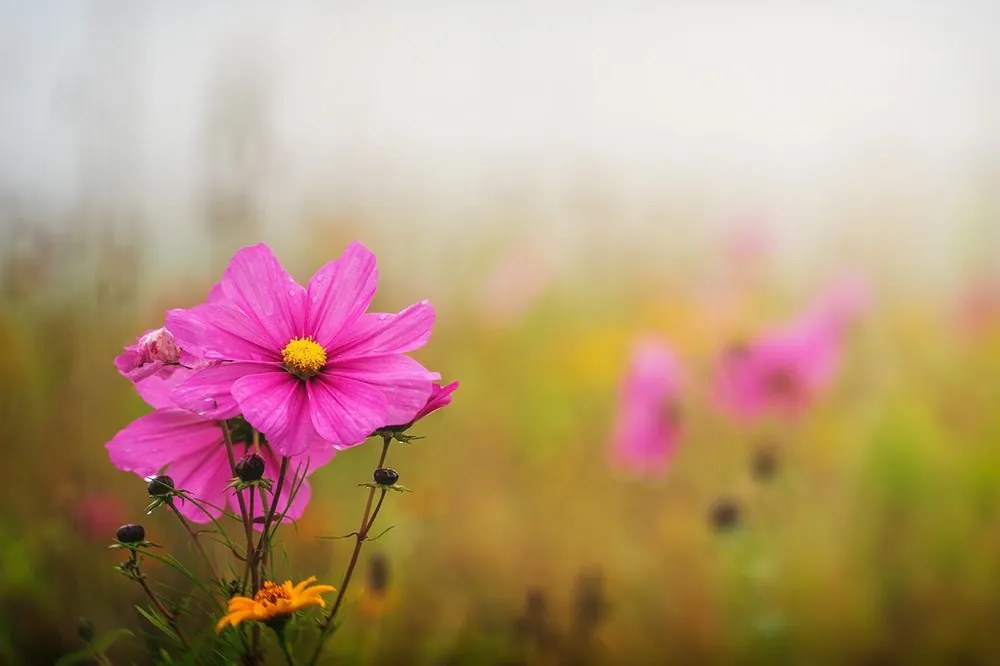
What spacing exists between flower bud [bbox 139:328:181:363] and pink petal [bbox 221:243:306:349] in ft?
0.10

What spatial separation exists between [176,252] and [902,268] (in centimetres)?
90

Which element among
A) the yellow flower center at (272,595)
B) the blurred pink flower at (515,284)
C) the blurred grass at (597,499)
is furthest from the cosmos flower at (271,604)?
the blurred pink flower at (515,284)

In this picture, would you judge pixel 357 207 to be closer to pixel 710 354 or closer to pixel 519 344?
pixel 519 344

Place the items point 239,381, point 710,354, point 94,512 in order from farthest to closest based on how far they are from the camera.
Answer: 1. point 710,354
2. point 94,512
3. point 239,381

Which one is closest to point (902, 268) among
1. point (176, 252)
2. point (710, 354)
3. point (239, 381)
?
point (710, 354)

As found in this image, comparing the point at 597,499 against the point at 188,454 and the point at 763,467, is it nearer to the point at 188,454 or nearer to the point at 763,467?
the point at 763,467

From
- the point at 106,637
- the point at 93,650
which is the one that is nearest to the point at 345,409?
the point at 93,650

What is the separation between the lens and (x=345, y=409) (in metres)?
0.31

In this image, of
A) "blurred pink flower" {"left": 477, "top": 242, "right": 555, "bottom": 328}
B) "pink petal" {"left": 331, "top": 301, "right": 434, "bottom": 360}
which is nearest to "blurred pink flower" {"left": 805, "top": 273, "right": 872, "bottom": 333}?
"blurred pink flower" {"left": 477, "top": 242, "right": 555, "bottom": 328}

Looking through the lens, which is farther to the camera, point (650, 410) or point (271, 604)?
point (650, 410)

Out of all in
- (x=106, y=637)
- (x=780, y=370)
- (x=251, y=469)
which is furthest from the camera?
(x=780, y=370)

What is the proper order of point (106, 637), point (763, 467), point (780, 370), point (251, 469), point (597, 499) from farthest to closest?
point (597, 499)
point (780, 370)
point (763, 467)
point (106, 637)
point (251, 469)

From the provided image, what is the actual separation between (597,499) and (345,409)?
750 mm

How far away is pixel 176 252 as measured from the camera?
1.10 m
